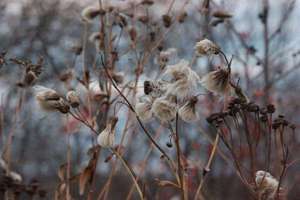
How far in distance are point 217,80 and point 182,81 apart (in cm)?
13

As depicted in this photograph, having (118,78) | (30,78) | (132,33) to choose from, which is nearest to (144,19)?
(132,33)

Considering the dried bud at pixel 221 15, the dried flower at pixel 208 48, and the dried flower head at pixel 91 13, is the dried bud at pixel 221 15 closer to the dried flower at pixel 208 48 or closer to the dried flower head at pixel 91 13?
the dried flower head at pixel 91 13

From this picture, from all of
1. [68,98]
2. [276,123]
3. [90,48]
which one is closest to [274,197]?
[276,123]

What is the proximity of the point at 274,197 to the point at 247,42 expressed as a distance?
257 cm

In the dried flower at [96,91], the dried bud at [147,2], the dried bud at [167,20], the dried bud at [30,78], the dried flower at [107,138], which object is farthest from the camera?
the dried bud at [147,2]

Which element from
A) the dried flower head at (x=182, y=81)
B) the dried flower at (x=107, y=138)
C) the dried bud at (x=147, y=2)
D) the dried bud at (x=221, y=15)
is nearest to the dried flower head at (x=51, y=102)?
the dried flower at (x=107, y=138)

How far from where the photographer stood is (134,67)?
10.6 feet

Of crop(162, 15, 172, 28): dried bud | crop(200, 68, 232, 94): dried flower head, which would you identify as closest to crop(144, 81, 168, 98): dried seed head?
crop(200, 68, 232, 94): dried flower head

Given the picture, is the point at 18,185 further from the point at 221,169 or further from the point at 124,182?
the point at 124,182

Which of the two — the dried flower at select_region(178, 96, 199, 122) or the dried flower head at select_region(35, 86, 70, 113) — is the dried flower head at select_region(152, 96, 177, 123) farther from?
the dried flower head at select_region(35, 86, 70, 113)

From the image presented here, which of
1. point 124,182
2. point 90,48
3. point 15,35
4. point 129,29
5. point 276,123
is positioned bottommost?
point 124,182

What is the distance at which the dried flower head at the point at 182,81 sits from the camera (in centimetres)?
196

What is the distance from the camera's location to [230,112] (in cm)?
205

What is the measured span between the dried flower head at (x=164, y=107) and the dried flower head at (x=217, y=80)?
14 cm
